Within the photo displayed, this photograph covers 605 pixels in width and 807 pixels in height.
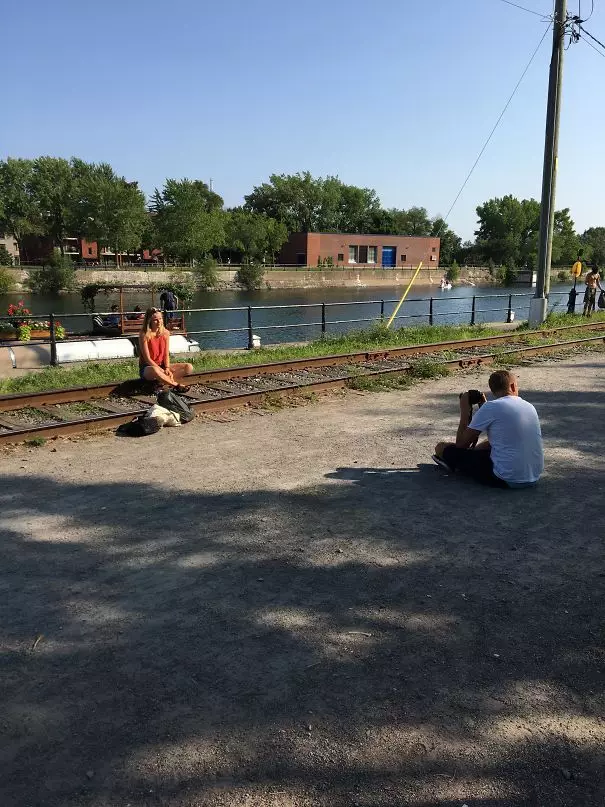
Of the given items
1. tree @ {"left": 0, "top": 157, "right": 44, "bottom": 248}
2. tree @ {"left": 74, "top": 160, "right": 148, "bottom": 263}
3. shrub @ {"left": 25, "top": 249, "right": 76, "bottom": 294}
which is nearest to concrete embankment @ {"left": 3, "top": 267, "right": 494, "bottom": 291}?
shrub @ {"left": 25, "top": 249, "right": 76, "bottom": 294}

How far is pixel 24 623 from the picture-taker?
3.79 m

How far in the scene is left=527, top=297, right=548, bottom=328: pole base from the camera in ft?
66.9

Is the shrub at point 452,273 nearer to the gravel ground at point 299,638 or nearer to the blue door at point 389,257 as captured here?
the blue door at point 389,257

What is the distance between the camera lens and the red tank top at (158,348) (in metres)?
9.82

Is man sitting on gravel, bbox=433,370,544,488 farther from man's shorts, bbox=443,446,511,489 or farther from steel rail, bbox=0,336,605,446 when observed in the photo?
steel rail, bbox=0,336,605,446

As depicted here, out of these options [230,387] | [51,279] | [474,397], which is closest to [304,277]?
[51,279]

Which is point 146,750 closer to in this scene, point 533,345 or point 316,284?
point 533,345

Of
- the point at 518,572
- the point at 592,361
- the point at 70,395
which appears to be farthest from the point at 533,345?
the point at 518,572

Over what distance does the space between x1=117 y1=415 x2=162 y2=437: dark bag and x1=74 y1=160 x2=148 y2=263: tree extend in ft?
292

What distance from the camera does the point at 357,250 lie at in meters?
113

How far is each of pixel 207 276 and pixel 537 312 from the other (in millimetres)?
66065

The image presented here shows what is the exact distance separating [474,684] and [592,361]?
13344mm

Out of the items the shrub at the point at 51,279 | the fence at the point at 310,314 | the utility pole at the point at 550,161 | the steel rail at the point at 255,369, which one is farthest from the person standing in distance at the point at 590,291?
the shrub at the point at 51,279

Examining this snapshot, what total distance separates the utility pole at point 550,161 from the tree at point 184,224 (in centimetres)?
7964
